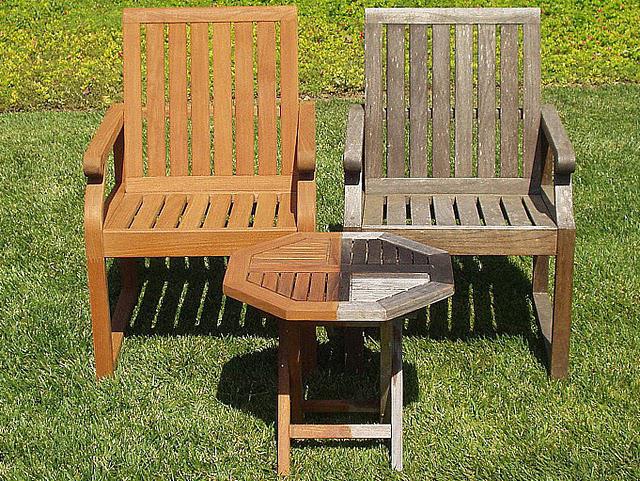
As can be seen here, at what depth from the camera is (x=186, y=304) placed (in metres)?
4.69

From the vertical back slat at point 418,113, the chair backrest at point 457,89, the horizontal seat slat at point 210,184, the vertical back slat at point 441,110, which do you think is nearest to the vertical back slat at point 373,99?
the chair backrest at point 457,89

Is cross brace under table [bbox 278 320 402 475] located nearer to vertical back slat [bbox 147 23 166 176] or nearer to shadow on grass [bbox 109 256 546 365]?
shadow on grass [bbox 109 256 546 365]

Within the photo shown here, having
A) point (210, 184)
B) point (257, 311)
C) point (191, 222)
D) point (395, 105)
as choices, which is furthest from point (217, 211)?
point (395, 105)

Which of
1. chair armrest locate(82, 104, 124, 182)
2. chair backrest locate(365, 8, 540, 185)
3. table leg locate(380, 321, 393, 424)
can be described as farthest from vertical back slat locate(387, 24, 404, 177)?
table leg locate(380, 321, 393, 424)

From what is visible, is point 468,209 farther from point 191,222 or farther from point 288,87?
point 191,222

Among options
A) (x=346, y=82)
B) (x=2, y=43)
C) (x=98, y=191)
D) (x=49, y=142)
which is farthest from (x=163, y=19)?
(x=2, y=43)

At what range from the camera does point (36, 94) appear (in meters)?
8.27

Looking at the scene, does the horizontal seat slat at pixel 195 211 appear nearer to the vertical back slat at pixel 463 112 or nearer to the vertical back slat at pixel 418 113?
the vertical back slat at pixel 418 113

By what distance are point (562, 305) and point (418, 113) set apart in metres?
1.12

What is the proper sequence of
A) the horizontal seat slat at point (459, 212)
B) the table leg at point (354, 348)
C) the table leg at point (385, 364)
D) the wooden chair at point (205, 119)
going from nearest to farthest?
1. the table leg at point (385, 364)
2. the horizontal seat slat at point (459, 212)
3. the table leg at point (354, 348)
4. the wooden chair at point (205, 119)

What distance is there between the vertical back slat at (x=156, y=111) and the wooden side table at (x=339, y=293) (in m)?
1.03

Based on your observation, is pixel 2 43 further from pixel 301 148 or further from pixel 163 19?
pixel 301 148

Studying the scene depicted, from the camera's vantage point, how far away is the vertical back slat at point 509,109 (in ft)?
14.4

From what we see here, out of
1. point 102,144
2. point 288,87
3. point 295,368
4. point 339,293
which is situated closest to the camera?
point 339,293
